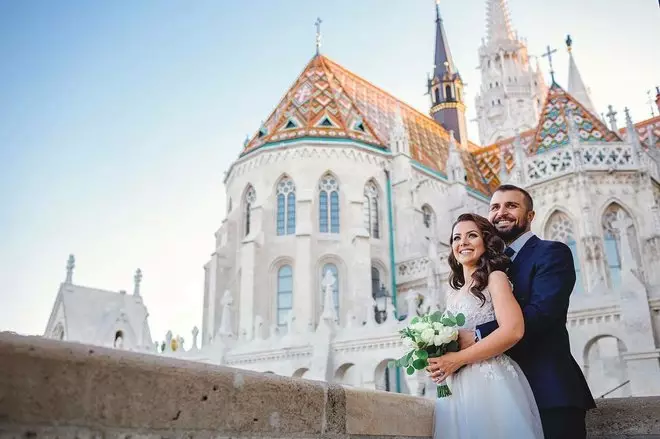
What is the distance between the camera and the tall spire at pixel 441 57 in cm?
4046

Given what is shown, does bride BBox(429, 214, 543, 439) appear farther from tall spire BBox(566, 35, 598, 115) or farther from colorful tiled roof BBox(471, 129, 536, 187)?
tall spire BBox(566, 35, 598, 115)

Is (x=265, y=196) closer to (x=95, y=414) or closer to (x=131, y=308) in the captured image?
(x=131, y=308)

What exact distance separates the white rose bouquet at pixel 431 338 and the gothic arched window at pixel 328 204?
2018cm

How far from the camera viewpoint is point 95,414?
173 centimetres

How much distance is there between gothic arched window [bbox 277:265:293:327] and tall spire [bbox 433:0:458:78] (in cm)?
2282

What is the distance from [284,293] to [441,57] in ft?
82.4

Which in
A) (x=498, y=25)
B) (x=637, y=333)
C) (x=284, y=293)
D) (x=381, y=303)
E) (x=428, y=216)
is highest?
(x=498, y=25)

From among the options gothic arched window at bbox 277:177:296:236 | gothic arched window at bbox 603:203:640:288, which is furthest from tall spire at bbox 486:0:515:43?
gothic arched window at bbox 277:177:296:236

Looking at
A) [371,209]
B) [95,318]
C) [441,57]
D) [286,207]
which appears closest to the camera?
[286,207]

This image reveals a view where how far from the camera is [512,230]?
3059 mm

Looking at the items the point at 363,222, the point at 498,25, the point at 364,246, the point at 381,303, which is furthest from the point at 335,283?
the point at 498,25

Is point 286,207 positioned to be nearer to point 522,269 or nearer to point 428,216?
point 428,216

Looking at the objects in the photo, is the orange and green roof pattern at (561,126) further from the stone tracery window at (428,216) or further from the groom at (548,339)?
the groom at (548,339)

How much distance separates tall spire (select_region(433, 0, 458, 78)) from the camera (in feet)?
133
